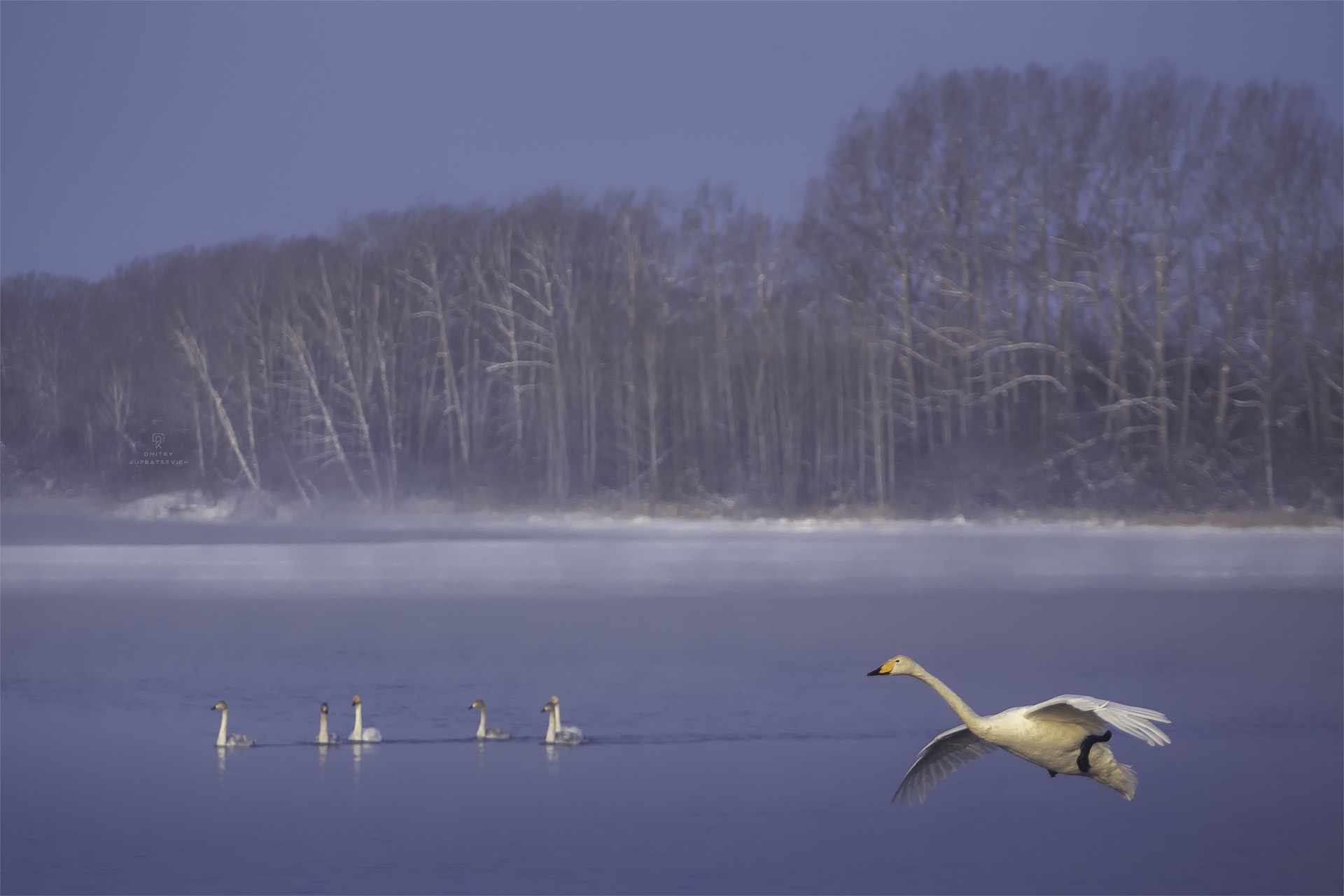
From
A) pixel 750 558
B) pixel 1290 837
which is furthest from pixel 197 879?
pixel 750 558

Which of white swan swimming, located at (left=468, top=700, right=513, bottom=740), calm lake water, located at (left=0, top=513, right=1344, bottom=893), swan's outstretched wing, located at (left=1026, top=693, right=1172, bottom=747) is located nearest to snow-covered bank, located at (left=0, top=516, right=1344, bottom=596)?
calm lake water, located at (left=0, top=513, right=1344, bottom=893)

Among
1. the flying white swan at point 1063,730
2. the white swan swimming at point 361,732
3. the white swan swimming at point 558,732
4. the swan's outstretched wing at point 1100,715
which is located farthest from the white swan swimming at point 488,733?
the swan's outstretched wing at point 1100,715

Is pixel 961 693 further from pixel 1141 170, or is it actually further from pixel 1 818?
pixel 1141 170

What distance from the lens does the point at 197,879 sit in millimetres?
7137

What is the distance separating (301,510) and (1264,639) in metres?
23.3

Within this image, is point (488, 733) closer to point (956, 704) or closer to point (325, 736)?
point (325, 736)

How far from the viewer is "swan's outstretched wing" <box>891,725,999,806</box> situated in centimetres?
405

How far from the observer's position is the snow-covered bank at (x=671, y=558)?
19.5 m

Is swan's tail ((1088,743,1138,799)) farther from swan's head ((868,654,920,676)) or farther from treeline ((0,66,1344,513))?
treeline ((0,66,1344,513))

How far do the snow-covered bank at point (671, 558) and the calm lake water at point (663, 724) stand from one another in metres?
0.18

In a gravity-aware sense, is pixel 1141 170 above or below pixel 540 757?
above

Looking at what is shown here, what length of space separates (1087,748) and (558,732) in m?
7.13

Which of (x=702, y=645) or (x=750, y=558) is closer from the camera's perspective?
(x=702, y=645)

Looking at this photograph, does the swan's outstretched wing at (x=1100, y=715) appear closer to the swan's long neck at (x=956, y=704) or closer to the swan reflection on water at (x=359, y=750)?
the swan's long neck at (x=956, y=704)
